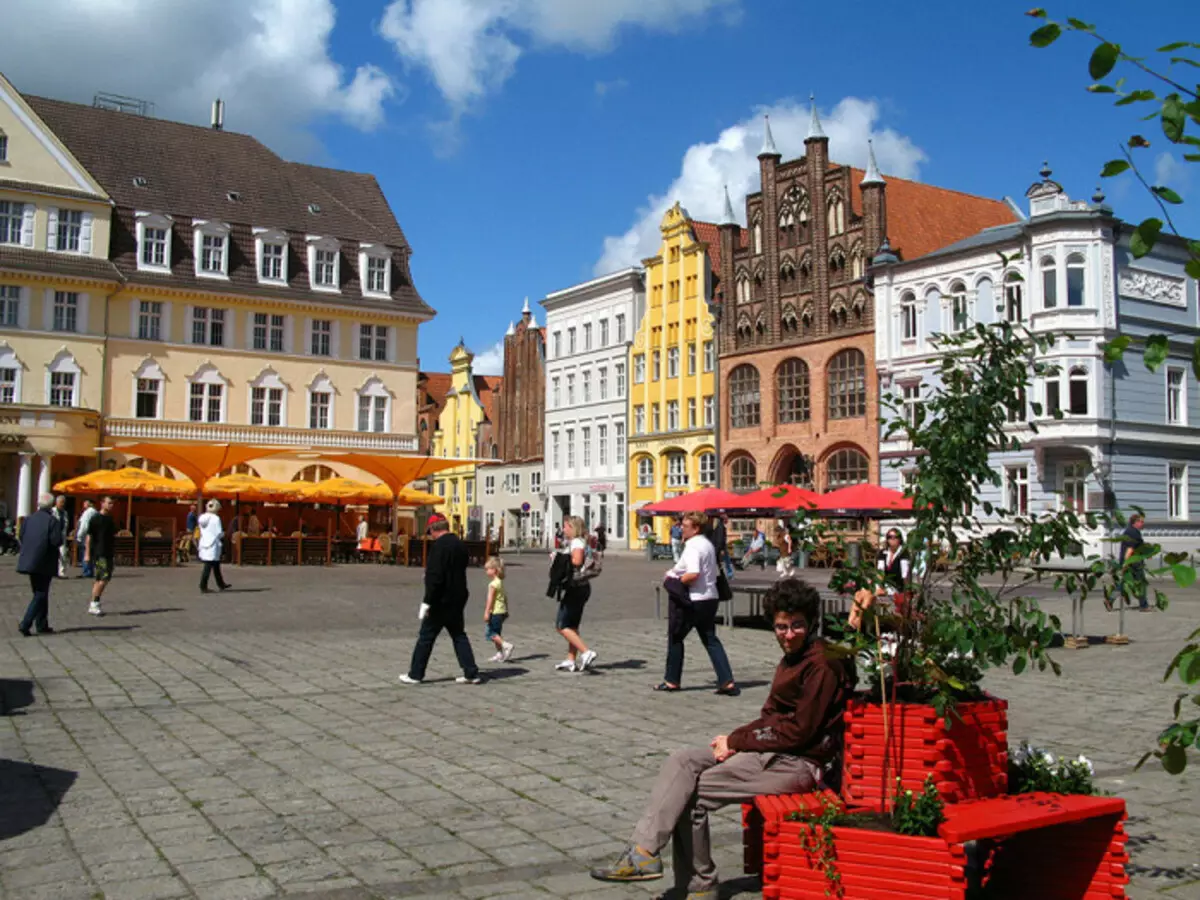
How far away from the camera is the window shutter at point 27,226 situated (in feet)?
147

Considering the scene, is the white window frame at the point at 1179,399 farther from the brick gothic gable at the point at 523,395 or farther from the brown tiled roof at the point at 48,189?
the brown tiled roof at the point at 48,189

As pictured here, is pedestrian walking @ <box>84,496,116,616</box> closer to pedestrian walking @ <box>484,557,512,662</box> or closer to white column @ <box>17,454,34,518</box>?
pedestrian walking @ <box>484,557,512,662</box>

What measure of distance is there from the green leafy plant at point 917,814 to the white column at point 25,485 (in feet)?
143

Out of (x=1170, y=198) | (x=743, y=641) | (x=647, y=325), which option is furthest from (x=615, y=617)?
(x=647, y=325)

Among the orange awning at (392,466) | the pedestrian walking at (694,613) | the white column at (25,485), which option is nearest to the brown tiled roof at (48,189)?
the white column at (25,485)

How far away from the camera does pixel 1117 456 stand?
40.3m

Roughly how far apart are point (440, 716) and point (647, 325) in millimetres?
53515

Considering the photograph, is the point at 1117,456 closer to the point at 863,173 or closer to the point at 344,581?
the point at 863,173

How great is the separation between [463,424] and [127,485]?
156 feet

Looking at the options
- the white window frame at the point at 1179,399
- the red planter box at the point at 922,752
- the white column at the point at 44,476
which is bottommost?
the red planter box at the point at 922,752

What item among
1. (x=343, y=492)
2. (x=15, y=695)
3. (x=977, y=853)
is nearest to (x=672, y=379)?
(x=343, y=492)

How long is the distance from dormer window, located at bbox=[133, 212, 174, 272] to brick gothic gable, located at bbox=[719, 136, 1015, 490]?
24.7 meters

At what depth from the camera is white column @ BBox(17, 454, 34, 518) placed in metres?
42.7

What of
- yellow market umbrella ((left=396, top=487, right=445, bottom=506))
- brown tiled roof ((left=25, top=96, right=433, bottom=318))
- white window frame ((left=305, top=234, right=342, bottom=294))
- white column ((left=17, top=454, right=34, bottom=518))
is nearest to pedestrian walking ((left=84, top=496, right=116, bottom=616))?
yellow market umbrella ((left=396, top=487, right=445, bottom=506))
